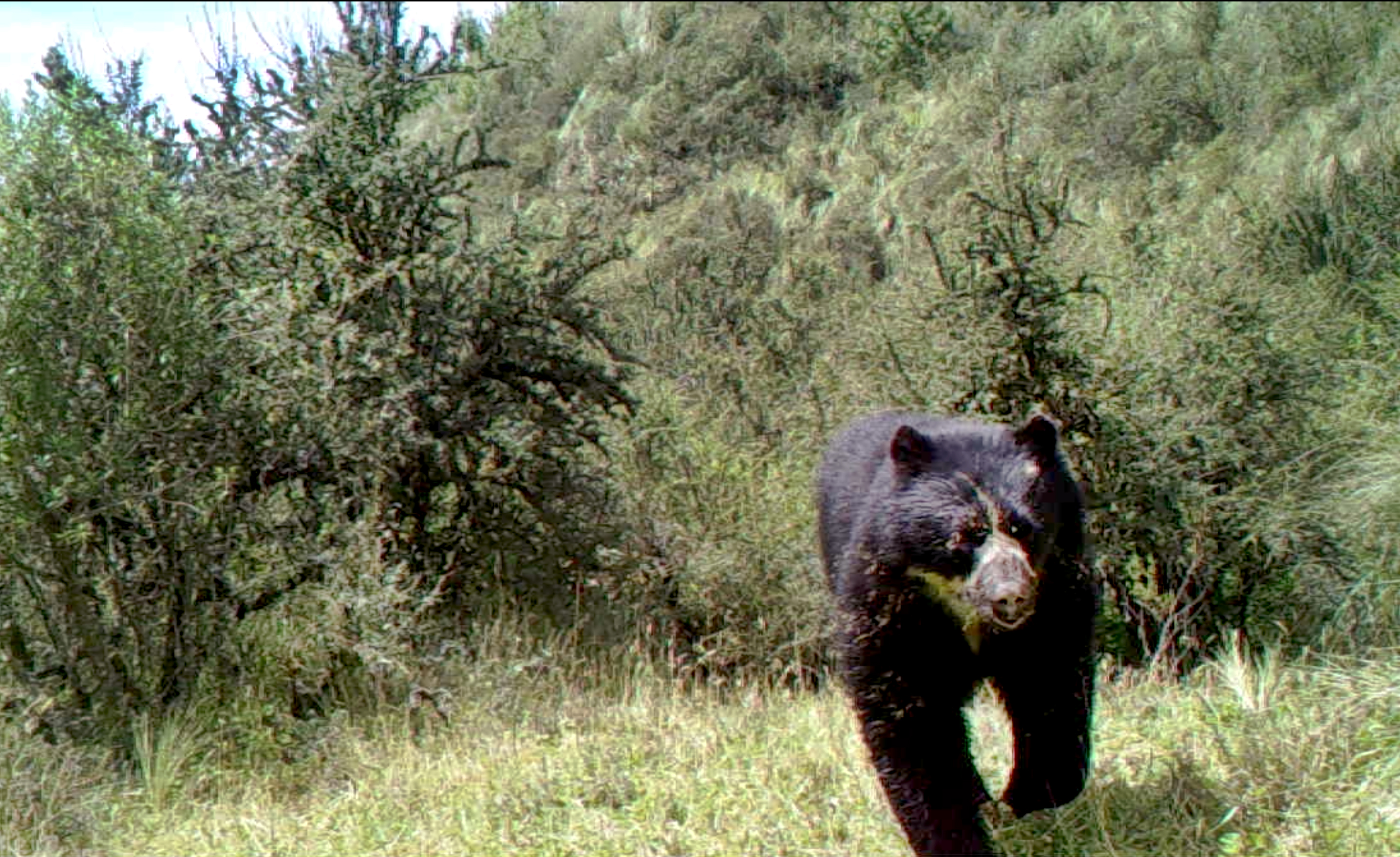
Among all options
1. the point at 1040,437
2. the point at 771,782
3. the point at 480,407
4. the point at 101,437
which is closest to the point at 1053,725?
the point at 1040,437

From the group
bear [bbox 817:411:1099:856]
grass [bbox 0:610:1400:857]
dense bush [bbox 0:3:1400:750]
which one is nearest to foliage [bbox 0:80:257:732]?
dense bush [bbox 0:3:1400:750]

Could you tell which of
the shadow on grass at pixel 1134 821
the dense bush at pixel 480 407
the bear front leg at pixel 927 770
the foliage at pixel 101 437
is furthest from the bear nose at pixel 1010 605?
the foliage at pixel 101 437

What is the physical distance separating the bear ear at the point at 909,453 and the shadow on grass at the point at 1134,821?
1.33 m

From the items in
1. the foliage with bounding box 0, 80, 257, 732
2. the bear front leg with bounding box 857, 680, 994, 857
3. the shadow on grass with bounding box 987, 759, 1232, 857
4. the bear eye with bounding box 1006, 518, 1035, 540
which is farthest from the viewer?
the foliage with bounding box 0, 80, 257, 732

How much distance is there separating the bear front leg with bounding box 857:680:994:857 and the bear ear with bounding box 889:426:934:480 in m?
0.73

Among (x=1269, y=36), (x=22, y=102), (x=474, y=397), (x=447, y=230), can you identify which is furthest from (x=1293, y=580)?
(x=1269, y=36)

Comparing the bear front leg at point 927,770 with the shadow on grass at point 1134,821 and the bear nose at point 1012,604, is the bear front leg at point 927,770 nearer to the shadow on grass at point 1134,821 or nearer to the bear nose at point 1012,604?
the shadow on grass at point 1134,821

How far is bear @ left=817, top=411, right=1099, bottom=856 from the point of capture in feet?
14.9

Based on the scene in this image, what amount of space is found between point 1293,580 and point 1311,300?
3784 mm

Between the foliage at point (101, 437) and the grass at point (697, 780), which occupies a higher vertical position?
the foliage at point (101, 437)

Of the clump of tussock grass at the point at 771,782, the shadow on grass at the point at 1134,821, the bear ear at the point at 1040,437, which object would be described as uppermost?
the bear ear at the point at 1040,437

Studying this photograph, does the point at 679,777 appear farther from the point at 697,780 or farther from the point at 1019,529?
the point at 1019,529

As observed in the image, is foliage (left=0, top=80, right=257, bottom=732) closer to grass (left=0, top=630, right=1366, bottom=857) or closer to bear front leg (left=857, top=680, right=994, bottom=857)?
grass (left=0, top=630, right=1366, bottom=857)

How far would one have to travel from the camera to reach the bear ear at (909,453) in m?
→ 4.76
